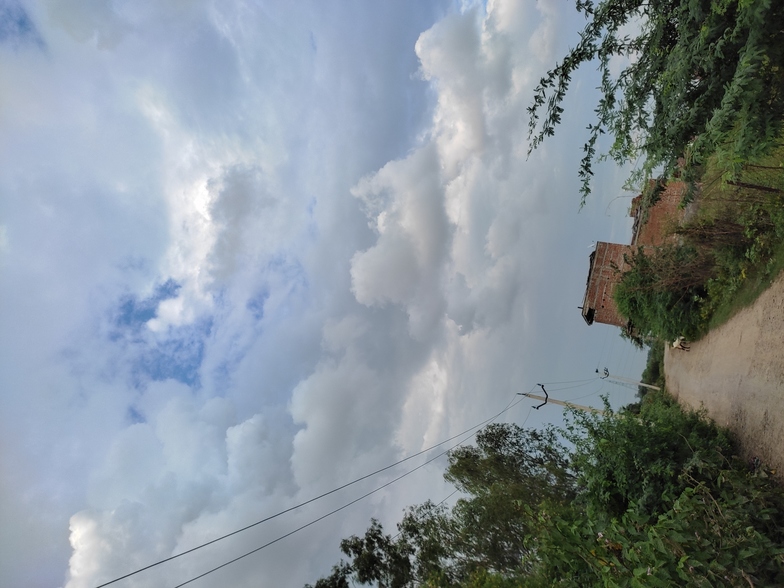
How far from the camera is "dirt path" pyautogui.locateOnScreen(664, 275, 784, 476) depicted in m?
10.7

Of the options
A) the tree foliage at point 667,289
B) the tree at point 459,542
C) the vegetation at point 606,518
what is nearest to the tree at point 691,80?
the vegetation at point 606,518

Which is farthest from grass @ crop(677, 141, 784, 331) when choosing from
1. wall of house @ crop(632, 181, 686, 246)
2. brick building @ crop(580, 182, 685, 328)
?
brick building @ crop(580, 182, 685, 328)

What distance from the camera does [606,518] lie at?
32.3 ft

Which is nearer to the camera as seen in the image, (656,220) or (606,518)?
(606,518)

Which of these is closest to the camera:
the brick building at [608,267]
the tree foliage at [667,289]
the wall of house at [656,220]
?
the tree foliage at [667,289]

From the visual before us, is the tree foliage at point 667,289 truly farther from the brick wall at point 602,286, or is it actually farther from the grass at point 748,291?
the brick wall at point 602,286

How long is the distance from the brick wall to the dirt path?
11.0 meters

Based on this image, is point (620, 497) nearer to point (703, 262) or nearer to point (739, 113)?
point (703, 262)

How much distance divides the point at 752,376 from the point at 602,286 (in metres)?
16.0

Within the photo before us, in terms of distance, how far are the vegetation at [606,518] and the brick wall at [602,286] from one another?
735 cm

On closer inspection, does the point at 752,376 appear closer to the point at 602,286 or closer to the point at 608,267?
the point at 608,267

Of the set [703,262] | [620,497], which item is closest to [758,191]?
[703,262]

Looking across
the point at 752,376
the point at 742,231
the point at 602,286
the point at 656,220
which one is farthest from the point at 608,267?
the point at 752,376

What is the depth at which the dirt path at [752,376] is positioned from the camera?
10711mm
